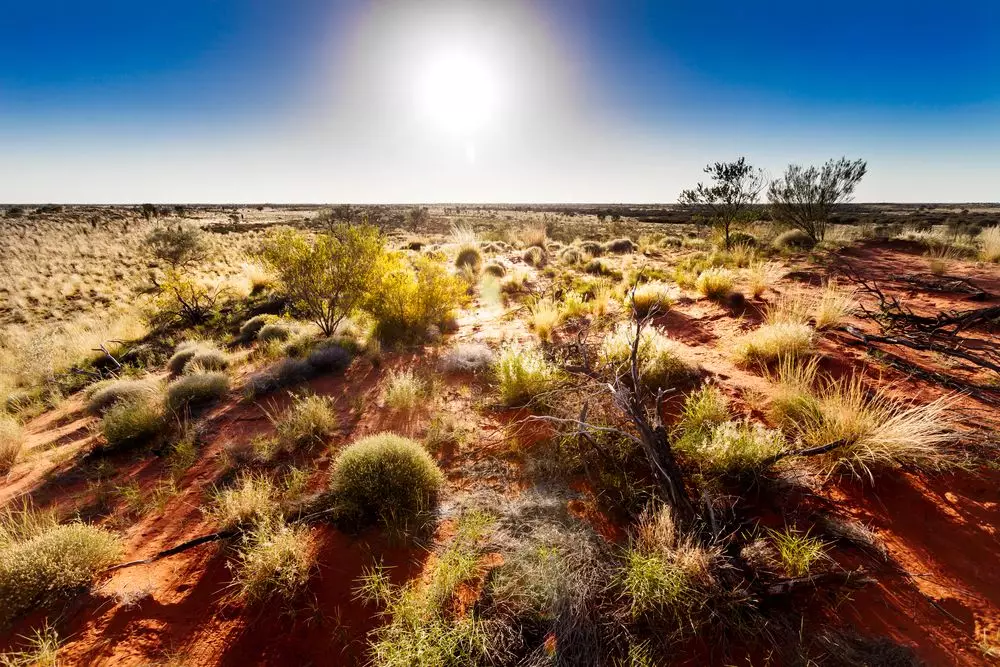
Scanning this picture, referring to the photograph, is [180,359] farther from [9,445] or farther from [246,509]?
[246,509]

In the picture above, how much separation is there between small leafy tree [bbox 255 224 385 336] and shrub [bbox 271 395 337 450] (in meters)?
3.75

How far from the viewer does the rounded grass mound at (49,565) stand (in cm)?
256

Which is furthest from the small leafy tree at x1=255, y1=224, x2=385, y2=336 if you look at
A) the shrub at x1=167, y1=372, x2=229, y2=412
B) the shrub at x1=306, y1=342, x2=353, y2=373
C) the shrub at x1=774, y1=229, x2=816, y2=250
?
the shrub at x1=774, y1=229, x2=816, y2=250

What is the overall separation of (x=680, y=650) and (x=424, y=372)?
15.5 feet

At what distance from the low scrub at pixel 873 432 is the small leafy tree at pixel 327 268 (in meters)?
7.48

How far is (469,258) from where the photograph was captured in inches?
589

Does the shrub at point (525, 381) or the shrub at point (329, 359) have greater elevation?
the shrub at point (525, 381)

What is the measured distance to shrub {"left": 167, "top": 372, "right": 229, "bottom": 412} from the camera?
542cm

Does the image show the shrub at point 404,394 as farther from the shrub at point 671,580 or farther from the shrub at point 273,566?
the shrub at point 671,580

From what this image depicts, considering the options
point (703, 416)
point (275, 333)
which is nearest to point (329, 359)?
point (275, 333)

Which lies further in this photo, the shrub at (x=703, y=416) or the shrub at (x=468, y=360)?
the shrub at (x=468, y=360)

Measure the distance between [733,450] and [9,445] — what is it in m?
8.48

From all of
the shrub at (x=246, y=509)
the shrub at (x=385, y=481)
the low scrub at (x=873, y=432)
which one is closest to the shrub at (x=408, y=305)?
the shrub at (x=385, y=481)

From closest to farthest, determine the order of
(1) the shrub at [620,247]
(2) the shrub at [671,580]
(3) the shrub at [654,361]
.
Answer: (2) the shrub at [671,580]
(3) the shrub at [654,361]
(1) the shrub at [620,247]
